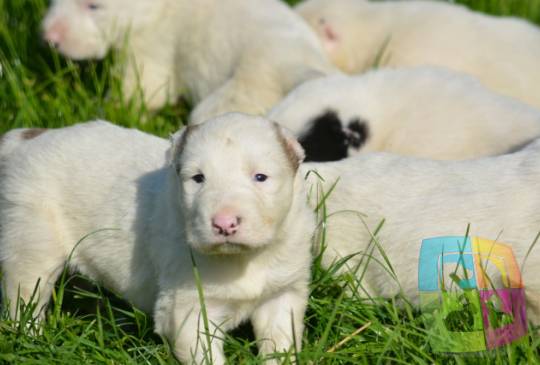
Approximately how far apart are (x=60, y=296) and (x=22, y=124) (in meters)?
1.95

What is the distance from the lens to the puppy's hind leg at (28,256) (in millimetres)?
4117

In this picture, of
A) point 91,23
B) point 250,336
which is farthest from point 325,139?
point 91,23

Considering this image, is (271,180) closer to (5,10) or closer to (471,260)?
(471,260)

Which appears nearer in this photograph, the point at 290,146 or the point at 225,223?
the point at 225,223

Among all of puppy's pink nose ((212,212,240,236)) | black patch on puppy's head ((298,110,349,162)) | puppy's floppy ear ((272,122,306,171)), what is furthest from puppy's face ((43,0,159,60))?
puppy's pink nose ((212,212,240,236))

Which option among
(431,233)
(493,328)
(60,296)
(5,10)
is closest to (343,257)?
(431,233)

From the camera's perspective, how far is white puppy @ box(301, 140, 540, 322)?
4012mm

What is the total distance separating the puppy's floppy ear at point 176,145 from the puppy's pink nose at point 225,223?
0.44m

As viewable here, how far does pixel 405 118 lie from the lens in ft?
17.2

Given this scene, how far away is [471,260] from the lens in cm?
394

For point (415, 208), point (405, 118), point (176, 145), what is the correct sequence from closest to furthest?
point (176, 145)
point (415, 208)
point (405, 118)

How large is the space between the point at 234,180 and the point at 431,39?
3453 mm

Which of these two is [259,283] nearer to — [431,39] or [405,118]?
[405,118]

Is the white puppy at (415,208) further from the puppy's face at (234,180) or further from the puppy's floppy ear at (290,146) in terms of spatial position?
the puppy's face at (234,180)
